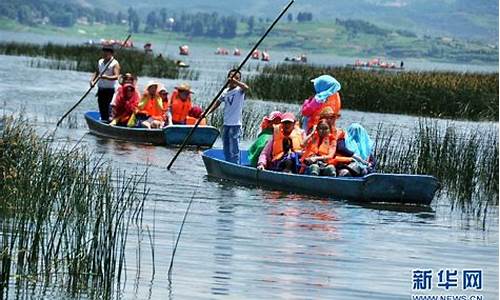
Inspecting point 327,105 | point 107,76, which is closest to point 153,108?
point 107,76

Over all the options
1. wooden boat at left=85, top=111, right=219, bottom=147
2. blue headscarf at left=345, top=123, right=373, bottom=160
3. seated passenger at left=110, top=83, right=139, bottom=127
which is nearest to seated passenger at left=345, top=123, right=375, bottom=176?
blue headscarf at left=345, top=123, right=373, bottom=160

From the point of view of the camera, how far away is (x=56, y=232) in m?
14.3

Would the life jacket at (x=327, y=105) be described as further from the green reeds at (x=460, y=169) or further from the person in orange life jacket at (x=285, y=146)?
the green reeds at (x=460, y=169)

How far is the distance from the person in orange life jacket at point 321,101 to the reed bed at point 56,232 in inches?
270

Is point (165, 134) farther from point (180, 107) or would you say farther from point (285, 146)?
point (285, 146)

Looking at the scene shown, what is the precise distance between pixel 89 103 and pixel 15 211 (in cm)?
2866

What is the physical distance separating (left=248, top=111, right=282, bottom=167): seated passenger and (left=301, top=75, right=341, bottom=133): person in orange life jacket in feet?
1.57

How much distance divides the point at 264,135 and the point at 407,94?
19.7m

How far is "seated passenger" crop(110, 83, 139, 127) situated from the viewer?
97.1ft

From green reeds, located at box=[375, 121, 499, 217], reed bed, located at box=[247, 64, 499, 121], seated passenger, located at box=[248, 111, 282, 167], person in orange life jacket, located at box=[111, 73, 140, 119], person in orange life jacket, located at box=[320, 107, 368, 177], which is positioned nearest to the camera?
person in orange life jacket, located at box=[320, 107, 368, 177]

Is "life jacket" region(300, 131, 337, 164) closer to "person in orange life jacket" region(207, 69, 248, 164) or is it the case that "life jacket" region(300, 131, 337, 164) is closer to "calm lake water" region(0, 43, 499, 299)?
"calm lake water" region(0, 43, 499, 299)

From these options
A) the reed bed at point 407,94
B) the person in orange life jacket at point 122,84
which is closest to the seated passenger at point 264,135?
the person in orange life jacket at point 122,84

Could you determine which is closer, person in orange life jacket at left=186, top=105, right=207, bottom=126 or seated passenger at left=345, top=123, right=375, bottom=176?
seated passenger at left=345, top=123, right=375, bottom=176

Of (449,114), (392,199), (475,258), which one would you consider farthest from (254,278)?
(449,114)
